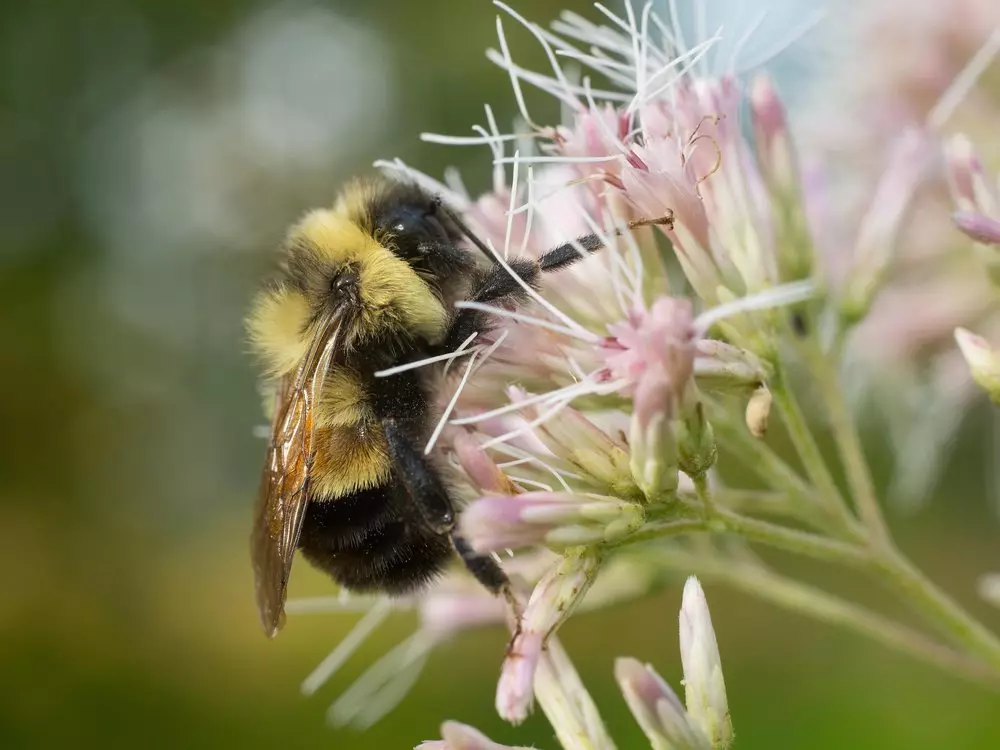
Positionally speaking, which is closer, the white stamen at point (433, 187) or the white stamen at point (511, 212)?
the white stamen at point (511, 212)

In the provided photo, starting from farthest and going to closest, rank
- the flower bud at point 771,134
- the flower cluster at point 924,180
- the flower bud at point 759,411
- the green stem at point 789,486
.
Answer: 1. the flower cluster at point 924,180
2. the flower bud at point 771,134
3. the green stem at point 789,486
4. the flower bud at point 759,411

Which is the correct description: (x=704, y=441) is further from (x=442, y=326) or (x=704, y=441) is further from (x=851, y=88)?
(x=851, y=88)

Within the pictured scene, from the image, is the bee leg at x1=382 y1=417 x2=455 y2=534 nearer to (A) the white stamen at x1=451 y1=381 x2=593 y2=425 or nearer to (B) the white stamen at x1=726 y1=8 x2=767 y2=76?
(A) the white stamen at x1=451 y1=381 x2=593 y2=425

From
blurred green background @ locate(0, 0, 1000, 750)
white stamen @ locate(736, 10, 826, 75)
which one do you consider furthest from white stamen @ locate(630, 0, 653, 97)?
blurred green background @ locate(0, 0, 1000, 750)

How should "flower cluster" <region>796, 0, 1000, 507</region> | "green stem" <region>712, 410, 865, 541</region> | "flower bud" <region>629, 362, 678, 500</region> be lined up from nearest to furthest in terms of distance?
"flower bud" <region>629, 362, 678, 500</region>, "green stem" <region>712, 410, 865, 541</region>, "flower cluster" <region>796, 0, 1000, 507</region>

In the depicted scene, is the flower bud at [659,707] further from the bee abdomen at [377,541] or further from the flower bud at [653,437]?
the bee abdomen at [377,541]

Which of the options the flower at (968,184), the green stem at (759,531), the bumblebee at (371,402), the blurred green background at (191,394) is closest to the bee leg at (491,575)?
the bumblebee at (371,402)
